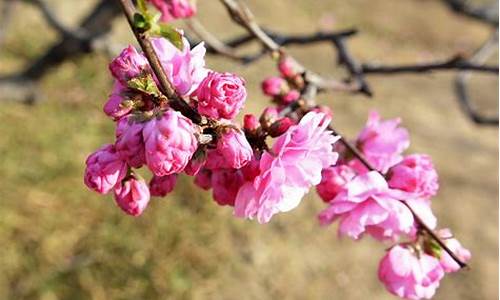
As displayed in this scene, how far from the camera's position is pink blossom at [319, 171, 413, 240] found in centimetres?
82

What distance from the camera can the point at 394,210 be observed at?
826 mm

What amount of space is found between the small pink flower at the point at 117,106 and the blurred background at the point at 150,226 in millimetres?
1366

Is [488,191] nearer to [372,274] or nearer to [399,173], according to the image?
[372,274]

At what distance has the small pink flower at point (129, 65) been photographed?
68 cm

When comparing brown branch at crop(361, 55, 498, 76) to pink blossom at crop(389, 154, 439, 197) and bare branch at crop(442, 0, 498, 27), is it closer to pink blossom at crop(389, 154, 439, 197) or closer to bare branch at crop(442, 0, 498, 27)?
pink blossom at crop(389, 154, 439, 197)

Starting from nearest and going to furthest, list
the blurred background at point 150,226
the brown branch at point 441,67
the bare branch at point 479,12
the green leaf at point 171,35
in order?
the green leaf at point 171,35 → the brown branch at point 441,67 → the bare branch at point 479,12 → the blurred background at point 150,226

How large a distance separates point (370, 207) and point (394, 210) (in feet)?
0.10

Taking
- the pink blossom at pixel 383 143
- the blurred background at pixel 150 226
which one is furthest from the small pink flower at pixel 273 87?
the blurred background at pixel 150 226

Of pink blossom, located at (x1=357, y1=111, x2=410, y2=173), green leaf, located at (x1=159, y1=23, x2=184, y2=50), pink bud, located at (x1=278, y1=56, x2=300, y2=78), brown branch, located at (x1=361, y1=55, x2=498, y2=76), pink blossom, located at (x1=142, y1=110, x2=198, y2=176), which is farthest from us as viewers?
brown branch, located at (x1=361, y1=55, x2=498, y2=76)

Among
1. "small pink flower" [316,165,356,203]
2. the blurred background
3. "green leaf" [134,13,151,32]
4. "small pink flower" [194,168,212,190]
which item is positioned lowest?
the blurred background

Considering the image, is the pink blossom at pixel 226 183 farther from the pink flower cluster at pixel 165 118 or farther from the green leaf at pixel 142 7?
the green leaf at pixel 142 7

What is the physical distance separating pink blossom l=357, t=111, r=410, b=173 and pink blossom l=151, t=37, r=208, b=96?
1.14 ft

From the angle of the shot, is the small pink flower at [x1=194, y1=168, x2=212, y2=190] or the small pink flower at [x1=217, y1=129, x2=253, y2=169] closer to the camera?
the small pink flower at [x1=217, y1=129, x2=253, y2=169]

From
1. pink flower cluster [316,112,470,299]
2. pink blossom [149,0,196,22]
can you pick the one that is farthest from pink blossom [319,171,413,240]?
pink blossom [149,0,196,22]
